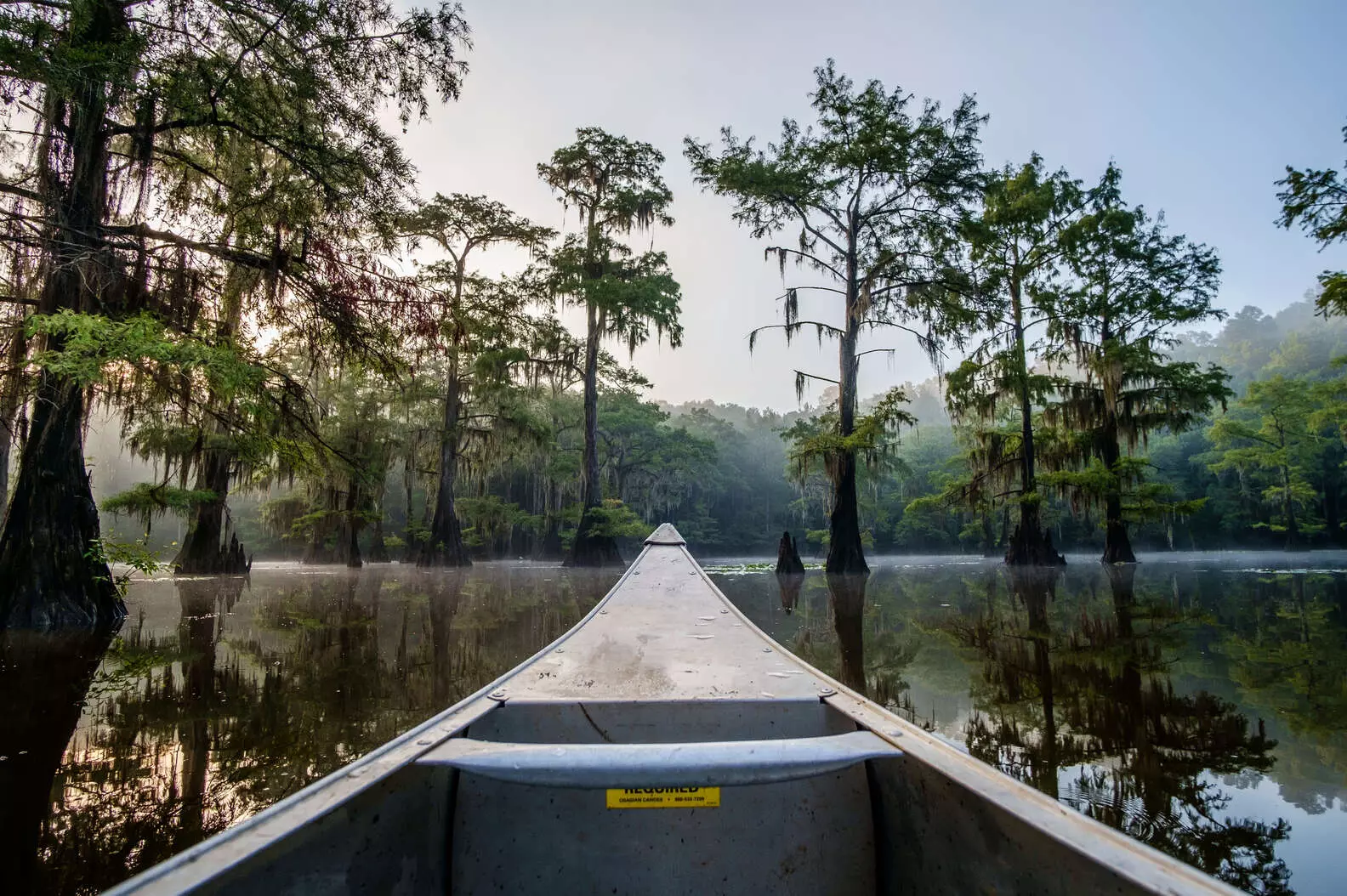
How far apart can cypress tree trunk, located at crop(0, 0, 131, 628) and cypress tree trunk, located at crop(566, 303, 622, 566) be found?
1163 cm

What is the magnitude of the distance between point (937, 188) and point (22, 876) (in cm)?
1603

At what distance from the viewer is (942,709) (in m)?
Answer: 3.02

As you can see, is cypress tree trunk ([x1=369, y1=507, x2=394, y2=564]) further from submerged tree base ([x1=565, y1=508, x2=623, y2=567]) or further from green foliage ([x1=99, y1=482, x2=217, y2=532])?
green foliage ([x1=99, y1=482, x2=217, y2=532])

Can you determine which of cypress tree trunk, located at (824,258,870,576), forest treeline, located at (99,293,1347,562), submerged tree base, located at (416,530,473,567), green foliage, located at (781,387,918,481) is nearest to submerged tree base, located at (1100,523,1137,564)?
forest treeline, located at (99,293,1347,562)

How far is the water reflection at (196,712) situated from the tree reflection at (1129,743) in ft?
8.85

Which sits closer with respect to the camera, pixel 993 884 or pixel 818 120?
pixel 993 884

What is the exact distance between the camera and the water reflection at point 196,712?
175 cm

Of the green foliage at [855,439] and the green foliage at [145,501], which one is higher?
the green foliage at [855,439]

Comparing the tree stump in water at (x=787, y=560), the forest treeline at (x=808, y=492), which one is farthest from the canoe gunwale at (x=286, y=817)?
the tree stump in water at (x=787, y=560)

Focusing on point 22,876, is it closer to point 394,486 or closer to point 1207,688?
point 1207,688

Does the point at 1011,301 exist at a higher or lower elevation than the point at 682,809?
higher

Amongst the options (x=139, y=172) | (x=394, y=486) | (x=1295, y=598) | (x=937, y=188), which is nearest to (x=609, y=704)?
(x=139, y=172)

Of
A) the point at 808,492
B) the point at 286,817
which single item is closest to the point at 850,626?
the point at 286,817

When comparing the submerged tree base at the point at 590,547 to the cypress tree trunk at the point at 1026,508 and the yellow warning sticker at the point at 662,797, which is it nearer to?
the cypress tree trunk at the point at 1026,508
